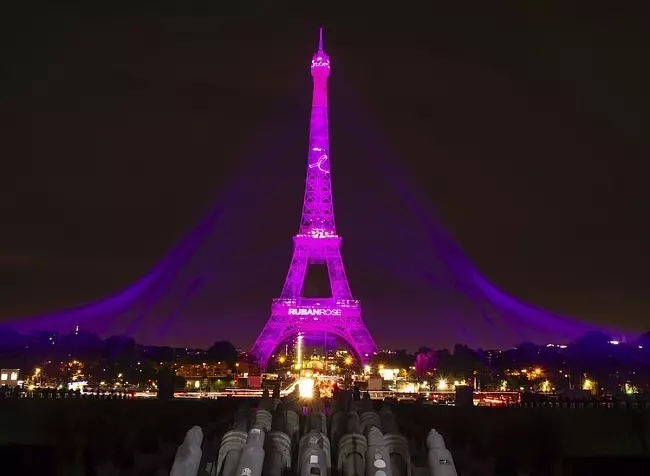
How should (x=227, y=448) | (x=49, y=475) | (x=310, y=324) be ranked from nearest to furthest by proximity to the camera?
(x=227, y=448) < (x=49, y=475) < (x=310, y=324)

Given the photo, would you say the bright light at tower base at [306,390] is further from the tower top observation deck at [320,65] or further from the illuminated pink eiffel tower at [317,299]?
the tower top observation deck at [320,65]

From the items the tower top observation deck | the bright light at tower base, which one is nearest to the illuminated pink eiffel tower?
the tower top observation deck

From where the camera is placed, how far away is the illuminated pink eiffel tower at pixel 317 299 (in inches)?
4304

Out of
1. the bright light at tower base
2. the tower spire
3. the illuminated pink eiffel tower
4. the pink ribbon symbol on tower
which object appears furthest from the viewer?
the pink ribbon symbol on tower

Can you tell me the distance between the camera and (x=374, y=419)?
30312mm

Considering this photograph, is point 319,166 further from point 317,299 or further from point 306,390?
point 306,390

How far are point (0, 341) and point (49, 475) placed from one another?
8991cm

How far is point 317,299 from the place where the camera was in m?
112

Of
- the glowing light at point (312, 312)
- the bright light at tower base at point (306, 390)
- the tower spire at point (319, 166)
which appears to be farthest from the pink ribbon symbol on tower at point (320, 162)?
the bright light at tower base at point (306, 390)

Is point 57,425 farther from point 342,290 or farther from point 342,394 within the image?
point 342,290

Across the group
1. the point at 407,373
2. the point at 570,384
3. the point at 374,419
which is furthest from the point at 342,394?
the point at 407,373

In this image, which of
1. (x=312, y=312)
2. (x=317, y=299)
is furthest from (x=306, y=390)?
(x=317, y=299)

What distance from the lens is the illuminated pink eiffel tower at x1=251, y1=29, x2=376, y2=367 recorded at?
109312 mm

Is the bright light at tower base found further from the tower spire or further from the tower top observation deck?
the tower top observation deck
